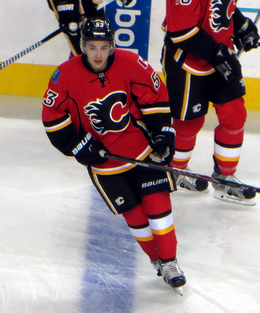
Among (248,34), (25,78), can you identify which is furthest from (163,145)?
(25,78)

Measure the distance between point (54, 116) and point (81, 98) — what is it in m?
0.13

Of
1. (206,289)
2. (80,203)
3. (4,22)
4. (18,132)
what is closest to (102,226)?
(80,203)

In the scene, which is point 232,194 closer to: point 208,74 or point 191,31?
point 208,74

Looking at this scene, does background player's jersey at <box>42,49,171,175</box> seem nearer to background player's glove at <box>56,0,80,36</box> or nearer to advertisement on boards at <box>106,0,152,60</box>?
background player's glove at <box>56,0,80,36</box>

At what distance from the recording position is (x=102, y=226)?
229 cm

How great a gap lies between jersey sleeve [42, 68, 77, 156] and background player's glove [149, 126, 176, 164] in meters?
0.32

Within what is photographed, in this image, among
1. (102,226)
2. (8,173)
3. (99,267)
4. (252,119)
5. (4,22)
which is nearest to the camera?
(99,267)

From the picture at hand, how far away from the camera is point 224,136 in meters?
2.47

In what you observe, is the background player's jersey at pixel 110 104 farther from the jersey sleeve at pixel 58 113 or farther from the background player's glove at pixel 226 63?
the background player's glove at pixel 226 63

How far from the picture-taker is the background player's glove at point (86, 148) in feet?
5.67

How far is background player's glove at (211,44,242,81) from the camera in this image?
87.7 inches

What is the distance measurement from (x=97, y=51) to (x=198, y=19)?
776mm

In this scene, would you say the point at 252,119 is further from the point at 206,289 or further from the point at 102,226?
the point at 206,289

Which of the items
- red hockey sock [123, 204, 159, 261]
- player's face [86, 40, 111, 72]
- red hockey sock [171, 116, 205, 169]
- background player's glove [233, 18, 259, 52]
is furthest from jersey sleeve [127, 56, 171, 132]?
background player's glove [233, 18, 259, 52]
